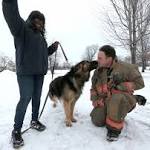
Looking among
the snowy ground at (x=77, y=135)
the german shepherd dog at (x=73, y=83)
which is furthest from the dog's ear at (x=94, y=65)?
the snowy ground at (x=77, y=135)

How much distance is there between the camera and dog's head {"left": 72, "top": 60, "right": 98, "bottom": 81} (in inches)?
217

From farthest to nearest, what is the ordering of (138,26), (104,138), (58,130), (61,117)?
(138,26)
(61,117)
(58,130)
(104,138)

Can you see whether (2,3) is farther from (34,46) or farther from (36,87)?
(36,87)

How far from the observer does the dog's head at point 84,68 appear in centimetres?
551

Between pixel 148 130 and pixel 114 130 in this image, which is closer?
pixel 114 130

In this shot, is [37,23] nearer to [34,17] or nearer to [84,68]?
[34,17]

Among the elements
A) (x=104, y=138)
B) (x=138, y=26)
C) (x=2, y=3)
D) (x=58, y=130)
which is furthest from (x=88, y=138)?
(x=138, y=26)

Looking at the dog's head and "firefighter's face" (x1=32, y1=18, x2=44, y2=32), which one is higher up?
"firefighter's face" (x1=32, y1=18, x2=44, y2=32)

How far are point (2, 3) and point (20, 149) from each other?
217 centimetres

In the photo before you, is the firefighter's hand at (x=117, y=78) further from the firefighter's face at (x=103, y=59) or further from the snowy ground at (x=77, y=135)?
the snowy ground at (x=77, y=135)

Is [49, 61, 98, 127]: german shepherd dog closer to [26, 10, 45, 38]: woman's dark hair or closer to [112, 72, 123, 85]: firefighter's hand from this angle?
[112, 72, 123, 85]: firefighter's hand

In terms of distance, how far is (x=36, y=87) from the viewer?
16.0 feet

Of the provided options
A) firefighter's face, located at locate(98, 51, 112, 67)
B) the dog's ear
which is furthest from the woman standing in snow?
the dog's ear

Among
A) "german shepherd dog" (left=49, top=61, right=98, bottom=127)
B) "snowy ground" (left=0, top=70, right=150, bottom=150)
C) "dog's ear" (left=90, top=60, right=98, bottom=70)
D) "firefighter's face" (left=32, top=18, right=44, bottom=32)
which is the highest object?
"firefighter's face" (left=32, top=18, right=44, bottom=32)
